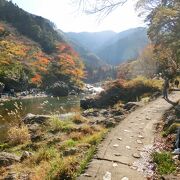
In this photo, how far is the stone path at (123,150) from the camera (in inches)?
347

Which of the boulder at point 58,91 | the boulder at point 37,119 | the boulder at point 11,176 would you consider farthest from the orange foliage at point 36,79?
the boulder at point 11,176

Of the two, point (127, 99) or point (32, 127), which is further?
point (127, 99)

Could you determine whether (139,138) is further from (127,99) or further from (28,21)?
(28,21)

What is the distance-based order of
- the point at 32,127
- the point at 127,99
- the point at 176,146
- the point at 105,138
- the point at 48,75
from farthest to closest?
1. the point at 48,75
2. the point at 127,99
3. the point at 32,127
4. the point at 105,138
5. the point at 176,146

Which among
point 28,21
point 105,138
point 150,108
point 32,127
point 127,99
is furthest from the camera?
point 28,21

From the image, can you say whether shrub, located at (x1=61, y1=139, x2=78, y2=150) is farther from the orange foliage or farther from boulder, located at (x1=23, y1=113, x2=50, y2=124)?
the orange foliage

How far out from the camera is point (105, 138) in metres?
12.8

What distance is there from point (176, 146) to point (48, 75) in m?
81.7

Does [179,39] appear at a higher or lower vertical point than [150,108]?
higher

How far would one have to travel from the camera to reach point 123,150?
1124cm

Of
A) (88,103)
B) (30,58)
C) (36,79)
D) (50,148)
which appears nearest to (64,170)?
(50,148)

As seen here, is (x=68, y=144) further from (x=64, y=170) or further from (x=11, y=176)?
(x=64, y=170)

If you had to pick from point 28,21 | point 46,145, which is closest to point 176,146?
point 46,145

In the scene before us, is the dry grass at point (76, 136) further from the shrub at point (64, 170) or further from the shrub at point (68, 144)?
the shrub at point (64, 170)
